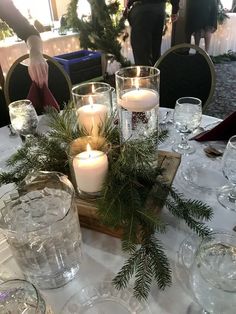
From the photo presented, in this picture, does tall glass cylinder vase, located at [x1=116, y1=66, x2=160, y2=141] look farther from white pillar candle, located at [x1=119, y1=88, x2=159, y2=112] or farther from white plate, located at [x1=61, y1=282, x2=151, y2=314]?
white plate, located at [x1=61, y1=282, x2=151, y2=314]

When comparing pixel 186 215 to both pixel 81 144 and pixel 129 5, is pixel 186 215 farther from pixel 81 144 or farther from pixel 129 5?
pixel 129 5

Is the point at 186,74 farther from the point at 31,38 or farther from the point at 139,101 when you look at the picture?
the point at 139,101

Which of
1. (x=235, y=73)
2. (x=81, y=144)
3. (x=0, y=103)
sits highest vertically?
(x=81, y=144)

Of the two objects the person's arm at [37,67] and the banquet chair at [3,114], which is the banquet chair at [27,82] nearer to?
the banquet chair at [3,114]

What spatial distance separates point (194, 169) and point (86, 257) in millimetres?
390

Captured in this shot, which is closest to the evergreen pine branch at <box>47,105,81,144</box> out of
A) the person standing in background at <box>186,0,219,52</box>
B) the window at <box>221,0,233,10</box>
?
the person standing in background at <box>186,0,219,52</box>

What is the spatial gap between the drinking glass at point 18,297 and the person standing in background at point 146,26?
8.77 feet

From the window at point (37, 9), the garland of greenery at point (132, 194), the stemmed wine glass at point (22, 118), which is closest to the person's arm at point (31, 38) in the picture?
the stemmed wine glass at point (22, 118)

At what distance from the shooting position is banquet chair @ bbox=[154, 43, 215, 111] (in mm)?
1340

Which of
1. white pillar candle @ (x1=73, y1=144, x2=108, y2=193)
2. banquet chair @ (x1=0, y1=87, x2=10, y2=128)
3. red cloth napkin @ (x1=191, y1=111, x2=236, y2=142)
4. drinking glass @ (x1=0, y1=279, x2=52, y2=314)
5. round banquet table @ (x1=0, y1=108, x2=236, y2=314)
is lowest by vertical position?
banquet chair @ (x1=0, y1=87, x2=10, y2=128)

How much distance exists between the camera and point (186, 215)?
23.1 inches

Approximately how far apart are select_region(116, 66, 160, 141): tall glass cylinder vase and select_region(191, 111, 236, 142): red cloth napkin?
295 millimetres

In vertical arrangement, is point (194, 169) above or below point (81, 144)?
below

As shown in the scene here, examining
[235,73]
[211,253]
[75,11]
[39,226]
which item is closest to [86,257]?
[39,226]
